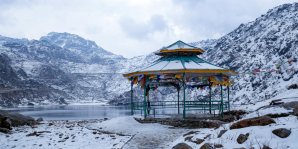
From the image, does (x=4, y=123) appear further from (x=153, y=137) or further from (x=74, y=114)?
(x=74, y=114)

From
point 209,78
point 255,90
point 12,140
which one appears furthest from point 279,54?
point 12,140

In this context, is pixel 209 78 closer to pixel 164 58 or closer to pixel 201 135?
pixel 164 58

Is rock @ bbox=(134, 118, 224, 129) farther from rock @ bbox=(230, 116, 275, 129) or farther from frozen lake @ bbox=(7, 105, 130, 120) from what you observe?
frozen lake @ bbox=(7, 105, 130, 120)

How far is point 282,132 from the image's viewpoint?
11125 mm

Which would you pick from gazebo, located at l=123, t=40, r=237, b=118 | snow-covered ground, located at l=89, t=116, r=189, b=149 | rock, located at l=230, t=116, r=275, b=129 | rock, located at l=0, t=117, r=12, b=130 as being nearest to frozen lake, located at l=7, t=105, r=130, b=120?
rock, located at l=0, t=117, r=12, b=130

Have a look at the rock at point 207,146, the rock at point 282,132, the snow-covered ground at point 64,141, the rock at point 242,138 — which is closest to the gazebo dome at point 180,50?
the snow-covered ground at point 64,141

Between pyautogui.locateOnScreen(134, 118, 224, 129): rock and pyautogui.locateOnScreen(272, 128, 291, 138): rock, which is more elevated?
pyautogui.locateOnScreen(272, 128, 291, 138): rock

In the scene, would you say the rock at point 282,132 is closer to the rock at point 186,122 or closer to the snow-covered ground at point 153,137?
the snow-covered ground at point 153,137

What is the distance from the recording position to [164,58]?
2870cm

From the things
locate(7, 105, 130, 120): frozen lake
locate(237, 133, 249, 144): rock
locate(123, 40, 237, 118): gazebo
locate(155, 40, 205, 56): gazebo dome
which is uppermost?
locate(155, 40, 205, 56): gazebo dome

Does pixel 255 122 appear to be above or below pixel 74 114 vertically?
above

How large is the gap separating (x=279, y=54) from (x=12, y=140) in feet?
601

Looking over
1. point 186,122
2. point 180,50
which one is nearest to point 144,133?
point 186,122

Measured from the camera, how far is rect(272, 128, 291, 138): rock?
11.0 meters
